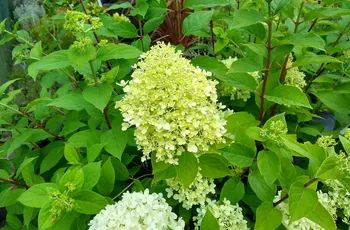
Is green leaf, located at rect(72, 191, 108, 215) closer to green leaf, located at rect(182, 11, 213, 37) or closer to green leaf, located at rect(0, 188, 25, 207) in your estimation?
green leaf, located at rect(0, 188, 25, 207)

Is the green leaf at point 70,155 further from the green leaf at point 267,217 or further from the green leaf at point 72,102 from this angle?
the green leaf at point 267,217

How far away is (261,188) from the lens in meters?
1.10

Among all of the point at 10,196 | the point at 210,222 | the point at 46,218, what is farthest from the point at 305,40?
the point at 10,196

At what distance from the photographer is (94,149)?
1140mm

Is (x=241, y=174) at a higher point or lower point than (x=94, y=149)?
lower

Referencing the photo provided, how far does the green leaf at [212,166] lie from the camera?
109 cm

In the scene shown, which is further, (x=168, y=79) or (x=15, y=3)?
(x=15, y=3)

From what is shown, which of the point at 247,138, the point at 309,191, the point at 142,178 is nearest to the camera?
the point at 309,191

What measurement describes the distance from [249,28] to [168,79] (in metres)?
0.34

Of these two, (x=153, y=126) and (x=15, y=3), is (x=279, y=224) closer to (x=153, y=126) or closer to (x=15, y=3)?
(x=153, y=126)

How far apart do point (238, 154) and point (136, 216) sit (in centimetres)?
30

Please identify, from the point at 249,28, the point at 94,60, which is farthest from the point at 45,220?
the point at 249,28

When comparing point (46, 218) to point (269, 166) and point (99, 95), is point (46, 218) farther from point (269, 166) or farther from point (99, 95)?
point (269, 166)

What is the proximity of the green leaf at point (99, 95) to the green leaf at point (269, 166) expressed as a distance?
16.1 inches
